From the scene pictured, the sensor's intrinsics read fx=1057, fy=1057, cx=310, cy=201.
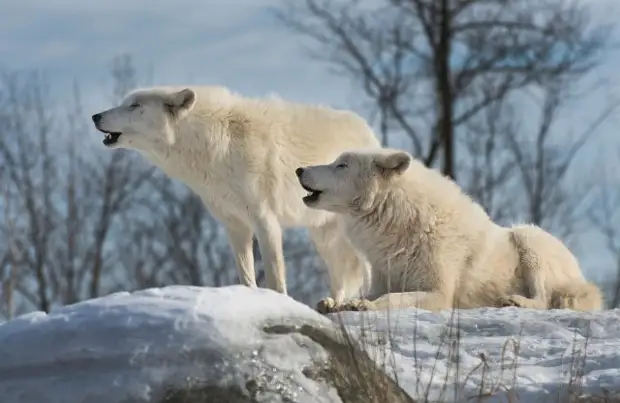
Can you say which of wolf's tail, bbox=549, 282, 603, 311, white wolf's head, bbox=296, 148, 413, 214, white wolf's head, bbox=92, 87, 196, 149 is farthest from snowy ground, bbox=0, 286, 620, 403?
white wolf's head, bbox=92, 87, 196, 149

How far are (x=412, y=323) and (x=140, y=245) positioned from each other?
27101 mm

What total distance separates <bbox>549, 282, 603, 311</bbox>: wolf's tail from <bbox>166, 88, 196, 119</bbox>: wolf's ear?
3.58 metres

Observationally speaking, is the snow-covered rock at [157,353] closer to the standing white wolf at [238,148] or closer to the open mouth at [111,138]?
the standing white wolf at [238,148]

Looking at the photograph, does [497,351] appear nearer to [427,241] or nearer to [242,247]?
[427,241]

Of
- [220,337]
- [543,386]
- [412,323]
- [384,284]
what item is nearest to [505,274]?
[384,284]

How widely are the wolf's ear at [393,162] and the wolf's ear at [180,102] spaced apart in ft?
7.78

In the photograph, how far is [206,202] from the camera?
31.0ft

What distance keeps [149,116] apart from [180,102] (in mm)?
301

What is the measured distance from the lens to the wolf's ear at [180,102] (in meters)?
9.34

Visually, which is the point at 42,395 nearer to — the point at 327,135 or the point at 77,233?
the point at 327,135

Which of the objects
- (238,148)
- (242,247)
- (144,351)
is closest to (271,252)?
(242,247)

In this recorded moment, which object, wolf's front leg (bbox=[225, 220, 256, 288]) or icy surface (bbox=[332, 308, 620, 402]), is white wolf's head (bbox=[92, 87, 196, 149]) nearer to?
wolf's front leg (bbox=[225, 220, 256, 288])

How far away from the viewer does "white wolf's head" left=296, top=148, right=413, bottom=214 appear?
7617 mm

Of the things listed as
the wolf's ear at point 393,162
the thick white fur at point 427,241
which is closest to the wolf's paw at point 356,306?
the thick white fur at point 427,241
